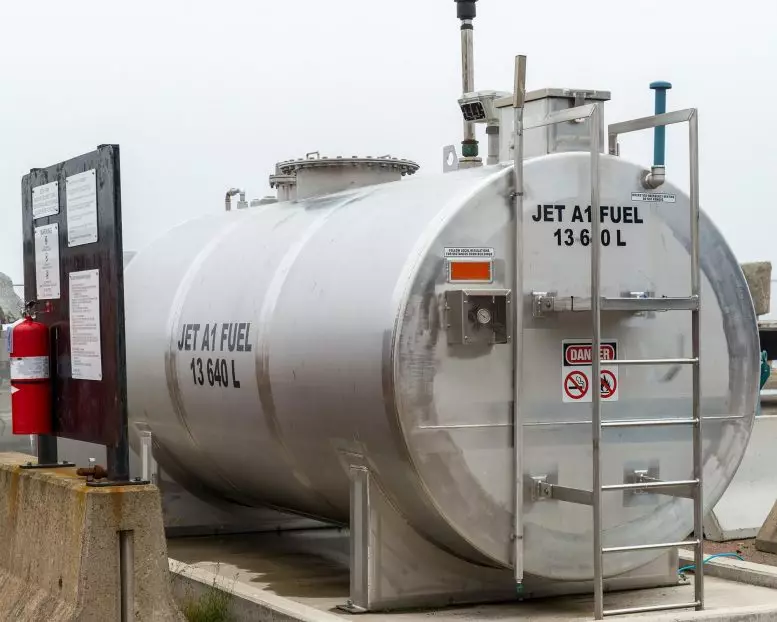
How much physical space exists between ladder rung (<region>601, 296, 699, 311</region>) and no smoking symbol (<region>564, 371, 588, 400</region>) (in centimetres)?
39

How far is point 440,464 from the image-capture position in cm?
697

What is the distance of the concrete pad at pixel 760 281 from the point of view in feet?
73.3

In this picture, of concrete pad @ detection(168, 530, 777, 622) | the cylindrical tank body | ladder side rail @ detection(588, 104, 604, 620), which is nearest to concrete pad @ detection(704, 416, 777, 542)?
concrete pad @ detection(168, 530, 777, 622)

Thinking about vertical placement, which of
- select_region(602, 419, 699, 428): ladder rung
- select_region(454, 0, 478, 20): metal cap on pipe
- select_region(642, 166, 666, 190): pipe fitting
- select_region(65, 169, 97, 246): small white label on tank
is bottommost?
select_region(602, 419, 699, 428): ladder rung

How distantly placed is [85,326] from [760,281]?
664 inches

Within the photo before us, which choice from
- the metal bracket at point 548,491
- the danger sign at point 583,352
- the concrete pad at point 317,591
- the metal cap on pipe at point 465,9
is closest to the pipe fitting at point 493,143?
the danger sign at point 583,352

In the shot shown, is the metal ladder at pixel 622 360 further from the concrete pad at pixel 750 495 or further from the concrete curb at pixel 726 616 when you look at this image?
the concrete pad at pixel 750 495

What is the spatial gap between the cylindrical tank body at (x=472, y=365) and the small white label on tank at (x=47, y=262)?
1111mm

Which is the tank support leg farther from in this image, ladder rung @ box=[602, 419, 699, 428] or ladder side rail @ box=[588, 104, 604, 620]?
ladder rung @ box=[602, 419, 699, 428]

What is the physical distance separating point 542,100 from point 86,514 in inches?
125

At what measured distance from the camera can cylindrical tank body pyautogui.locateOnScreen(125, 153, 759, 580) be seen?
699 centimetres

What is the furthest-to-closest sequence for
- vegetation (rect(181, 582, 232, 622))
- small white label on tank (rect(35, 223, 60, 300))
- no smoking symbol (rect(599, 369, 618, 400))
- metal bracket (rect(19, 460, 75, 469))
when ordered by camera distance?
metal bracket (rect(19, 460, 75, 469)), small white label on tank (rect(35, 223, 60, 300)), vegetation (rect(181, 582, 232, 622)), no smoking symbol (rect(599, 369, 618, 400))

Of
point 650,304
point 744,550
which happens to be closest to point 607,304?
point 650,304

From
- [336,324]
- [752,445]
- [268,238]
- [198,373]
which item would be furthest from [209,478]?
[752,445]
